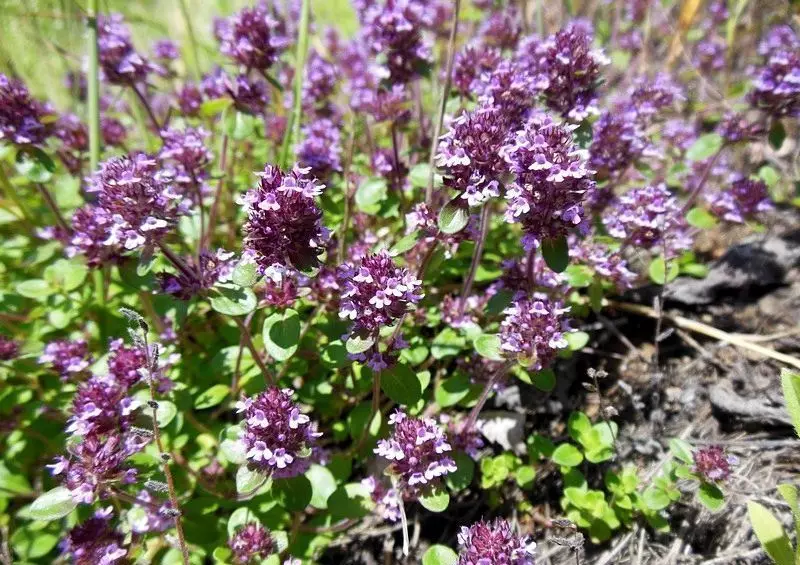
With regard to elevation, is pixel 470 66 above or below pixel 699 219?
above

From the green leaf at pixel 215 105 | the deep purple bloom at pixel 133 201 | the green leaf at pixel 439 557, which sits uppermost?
the green leaf at pixel 215 105

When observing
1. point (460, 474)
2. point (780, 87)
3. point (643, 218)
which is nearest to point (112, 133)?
point (460, 474)

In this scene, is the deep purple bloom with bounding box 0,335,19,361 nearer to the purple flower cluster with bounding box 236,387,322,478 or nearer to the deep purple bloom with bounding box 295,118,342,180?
the purple flower cluster with bounding box 236,387,322,478

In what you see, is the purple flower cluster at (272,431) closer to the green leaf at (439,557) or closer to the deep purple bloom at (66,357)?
the green leaf at (439,557)

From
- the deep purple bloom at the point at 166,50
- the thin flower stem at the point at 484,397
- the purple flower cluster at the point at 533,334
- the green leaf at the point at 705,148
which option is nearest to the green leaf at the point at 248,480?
the thin flower stem at the point at 484,397

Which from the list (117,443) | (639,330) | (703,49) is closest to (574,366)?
Answer: (639,330)

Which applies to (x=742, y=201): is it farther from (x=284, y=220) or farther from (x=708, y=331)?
(x=284, y=220)
